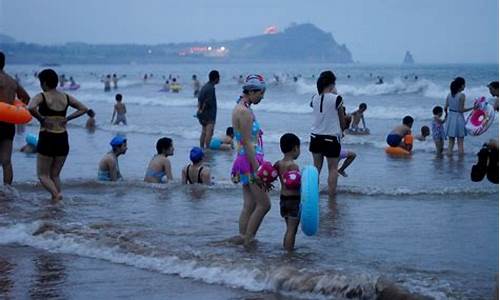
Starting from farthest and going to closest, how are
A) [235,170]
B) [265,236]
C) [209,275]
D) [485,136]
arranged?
[485,136], [265,236], [235,170], [209,275]

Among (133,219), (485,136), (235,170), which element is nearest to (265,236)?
(235,170)

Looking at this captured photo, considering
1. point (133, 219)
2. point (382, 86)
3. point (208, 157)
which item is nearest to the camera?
point (133, 219)

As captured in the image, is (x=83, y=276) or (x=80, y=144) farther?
(x=80, y=144)

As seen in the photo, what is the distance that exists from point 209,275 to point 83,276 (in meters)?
1.01

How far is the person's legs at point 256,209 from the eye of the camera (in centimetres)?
632

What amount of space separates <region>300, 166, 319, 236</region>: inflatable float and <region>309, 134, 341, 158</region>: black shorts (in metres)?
2.86

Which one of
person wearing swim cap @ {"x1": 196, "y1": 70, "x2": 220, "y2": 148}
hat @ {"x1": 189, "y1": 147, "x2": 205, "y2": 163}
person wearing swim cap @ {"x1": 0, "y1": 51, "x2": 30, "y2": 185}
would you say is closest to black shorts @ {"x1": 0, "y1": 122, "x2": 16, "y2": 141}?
person wearing swim cap @ {"x1": 0, "y1": 51, "x2": 30, "y2": 185}

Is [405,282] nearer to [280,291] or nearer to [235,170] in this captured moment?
[280,291]

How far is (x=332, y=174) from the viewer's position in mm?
9109

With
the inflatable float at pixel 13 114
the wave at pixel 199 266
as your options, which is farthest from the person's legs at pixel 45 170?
the wave at pixel 199 266

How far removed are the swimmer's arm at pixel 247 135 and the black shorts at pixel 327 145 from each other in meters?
2.77

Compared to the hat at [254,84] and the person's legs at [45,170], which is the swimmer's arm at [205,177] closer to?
the person's legs at [45,170]

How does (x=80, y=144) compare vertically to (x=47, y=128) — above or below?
below

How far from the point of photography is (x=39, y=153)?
326 inches
